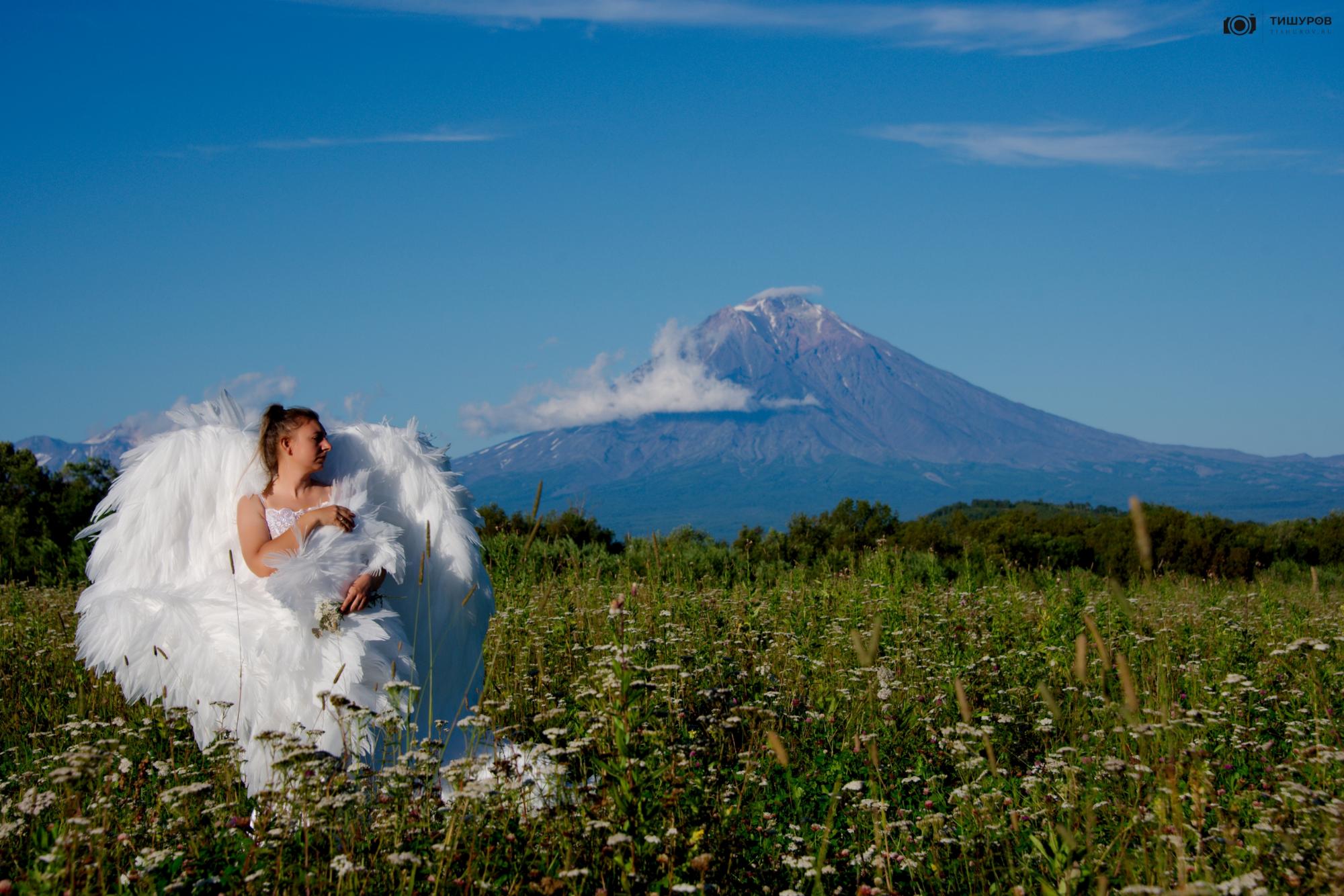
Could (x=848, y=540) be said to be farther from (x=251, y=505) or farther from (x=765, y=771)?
(x=251, y=505)

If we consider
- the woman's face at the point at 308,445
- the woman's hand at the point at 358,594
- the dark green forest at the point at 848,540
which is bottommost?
the dark green forest at the point at 848,540

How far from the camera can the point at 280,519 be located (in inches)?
187

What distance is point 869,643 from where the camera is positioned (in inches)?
95.5

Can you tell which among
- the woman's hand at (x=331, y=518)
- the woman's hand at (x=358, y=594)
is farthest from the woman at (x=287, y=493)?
the woman's hand at (x=358, y=594)

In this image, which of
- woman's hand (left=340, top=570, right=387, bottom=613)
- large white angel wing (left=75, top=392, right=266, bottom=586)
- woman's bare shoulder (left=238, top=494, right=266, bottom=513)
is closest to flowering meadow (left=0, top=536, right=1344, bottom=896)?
woman's hand (left=340, top=570, right=387, bottom=613)

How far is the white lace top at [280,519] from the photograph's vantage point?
186 inches

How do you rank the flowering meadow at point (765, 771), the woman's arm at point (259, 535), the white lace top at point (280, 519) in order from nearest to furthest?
the flowering meadow at point (765, 771) < the woman's arm at point (259, 535) < the white lace top at point (280, 519)

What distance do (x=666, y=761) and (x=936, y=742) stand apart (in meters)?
2.12

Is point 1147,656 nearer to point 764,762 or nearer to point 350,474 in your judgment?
point 764,762

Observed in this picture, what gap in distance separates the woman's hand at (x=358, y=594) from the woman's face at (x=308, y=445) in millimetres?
777

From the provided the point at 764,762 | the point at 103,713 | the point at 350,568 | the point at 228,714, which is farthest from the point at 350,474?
the point at 764,762

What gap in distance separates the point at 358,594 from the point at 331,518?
1.45 ft

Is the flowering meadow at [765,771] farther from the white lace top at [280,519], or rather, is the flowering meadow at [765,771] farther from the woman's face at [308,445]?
the woman's face at [308,445]

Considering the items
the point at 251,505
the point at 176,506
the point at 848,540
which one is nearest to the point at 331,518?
the point at 251,505
